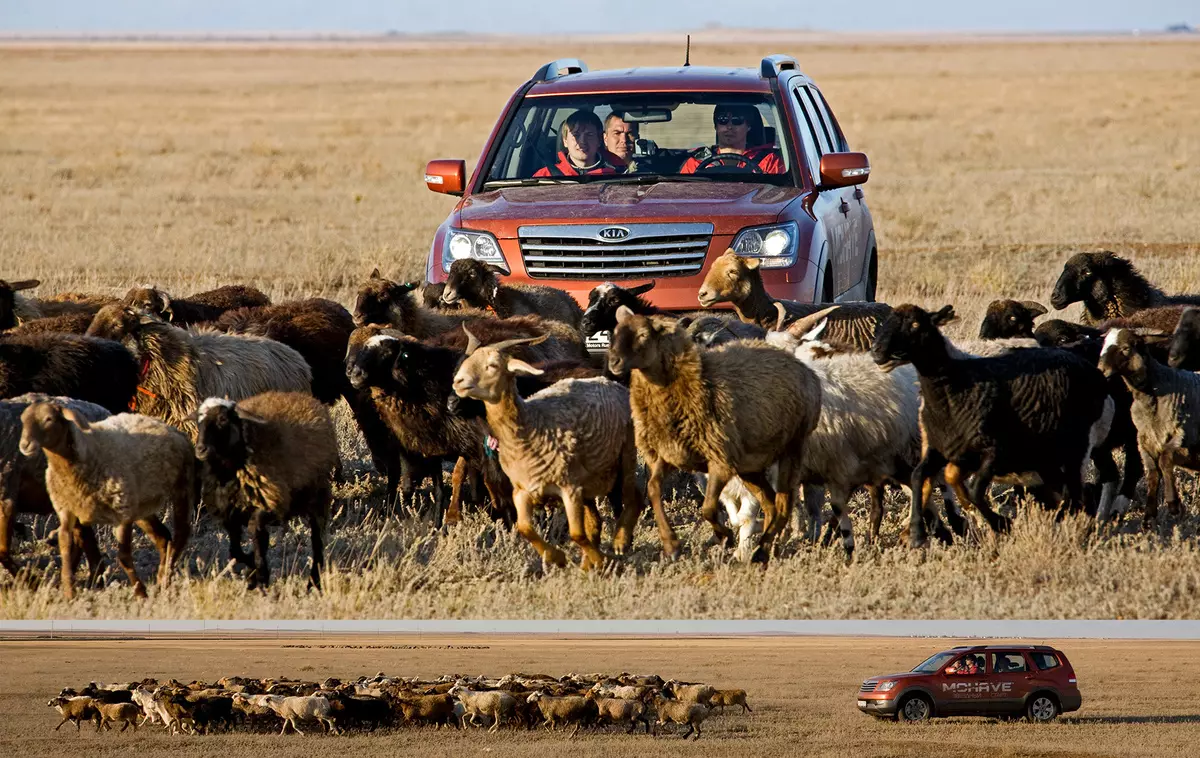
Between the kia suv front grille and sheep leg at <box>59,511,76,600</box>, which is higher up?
the kia suv front grille

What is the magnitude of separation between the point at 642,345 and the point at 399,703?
3053mm

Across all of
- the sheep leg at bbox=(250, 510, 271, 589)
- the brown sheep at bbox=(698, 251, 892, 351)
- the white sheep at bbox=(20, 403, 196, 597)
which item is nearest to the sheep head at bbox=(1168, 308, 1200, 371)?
the brown sheep at bbox=(698, 251, 892, 351)

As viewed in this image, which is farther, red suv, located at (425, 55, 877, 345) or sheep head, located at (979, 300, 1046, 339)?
red suv, located at (425, 55, 877, 345)

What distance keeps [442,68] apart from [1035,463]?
360 ft

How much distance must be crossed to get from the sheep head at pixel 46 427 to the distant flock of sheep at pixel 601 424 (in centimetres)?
1

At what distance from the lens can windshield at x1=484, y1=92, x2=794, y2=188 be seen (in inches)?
527

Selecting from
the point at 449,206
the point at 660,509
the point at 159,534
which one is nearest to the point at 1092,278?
the point at 660,509

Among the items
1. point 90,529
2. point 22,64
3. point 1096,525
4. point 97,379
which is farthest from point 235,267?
point 22,64

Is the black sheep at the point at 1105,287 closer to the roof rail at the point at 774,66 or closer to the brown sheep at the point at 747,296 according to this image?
the brown sheep at the point at 747,296

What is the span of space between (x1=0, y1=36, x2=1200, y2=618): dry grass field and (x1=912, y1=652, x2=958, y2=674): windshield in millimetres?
1843

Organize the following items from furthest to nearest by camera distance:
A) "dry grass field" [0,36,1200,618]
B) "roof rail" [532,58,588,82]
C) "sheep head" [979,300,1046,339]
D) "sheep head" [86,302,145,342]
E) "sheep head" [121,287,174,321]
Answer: "roof rail" [532,58,588,82] → "sheep head" [121,287,174,321] → "sheep head" [979,300,1046,339] → "sheep head" [86,302,145,342] → "dry grass field" [0,36,1200,618]

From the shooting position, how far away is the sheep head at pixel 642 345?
9.01 m

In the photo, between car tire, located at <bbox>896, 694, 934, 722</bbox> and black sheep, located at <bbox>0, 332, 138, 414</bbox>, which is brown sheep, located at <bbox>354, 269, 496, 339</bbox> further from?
car tire, located at <bbox>896, 694, 934, 722</bbox>

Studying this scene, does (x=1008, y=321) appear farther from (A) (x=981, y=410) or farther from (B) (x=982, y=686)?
(B) (x=982, y=686)
